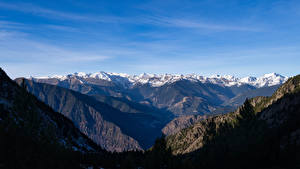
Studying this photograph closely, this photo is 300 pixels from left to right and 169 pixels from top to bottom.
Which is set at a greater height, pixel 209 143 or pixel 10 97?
pixel 10 97

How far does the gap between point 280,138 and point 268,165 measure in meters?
27.9

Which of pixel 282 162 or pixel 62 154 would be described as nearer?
pixel 282 162

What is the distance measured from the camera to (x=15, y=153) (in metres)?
82.9

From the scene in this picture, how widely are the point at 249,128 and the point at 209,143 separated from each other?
119 ft

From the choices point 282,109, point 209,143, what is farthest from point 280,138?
point 282,109

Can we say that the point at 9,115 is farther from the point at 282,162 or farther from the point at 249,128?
the point at 282,162

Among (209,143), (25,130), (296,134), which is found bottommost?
(209,143)

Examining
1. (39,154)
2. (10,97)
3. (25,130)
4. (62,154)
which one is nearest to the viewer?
(39,154)

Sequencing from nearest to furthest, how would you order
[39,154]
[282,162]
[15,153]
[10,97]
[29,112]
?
[282,162], [15,153], [39,154], [29,112], [10,97]

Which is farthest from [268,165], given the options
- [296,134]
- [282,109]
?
[282,109]

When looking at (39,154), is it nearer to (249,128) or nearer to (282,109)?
(249,128)

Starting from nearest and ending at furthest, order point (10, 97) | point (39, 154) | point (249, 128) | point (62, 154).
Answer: point (39, 154) < point (62, 154) < point (249, 128) < point (10, 97)

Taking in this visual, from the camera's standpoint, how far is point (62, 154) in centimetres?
11469

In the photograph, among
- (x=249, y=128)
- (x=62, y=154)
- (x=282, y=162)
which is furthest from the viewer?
(x=249, y=128)
